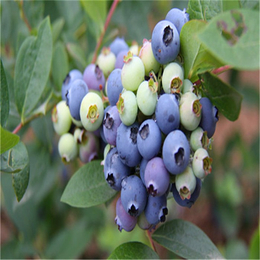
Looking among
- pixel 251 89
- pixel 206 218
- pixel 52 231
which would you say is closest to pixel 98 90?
pixel 52 231

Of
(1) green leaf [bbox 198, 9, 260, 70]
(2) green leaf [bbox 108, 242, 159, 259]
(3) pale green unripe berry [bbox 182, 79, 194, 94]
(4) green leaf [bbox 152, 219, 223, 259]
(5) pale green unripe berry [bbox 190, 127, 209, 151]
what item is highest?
(1) green leaf [bbox 198, 9, 260, 70]

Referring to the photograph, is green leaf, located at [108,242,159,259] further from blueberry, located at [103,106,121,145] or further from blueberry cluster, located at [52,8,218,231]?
blueberry, located at [103,106,121,145]

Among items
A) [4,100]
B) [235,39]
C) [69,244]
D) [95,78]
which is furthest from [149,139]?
[69,244]

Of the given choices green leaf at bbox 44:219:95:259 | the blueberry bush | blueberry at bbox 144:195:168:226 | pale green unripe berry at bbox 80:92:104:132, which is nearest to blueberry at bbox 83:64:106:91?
the blueberry bush

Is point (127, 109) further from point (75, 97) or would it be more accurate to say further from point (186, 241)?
point (186, 241)

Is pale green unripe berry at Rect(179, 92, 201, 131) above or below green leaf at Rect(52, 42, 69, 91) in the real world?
above

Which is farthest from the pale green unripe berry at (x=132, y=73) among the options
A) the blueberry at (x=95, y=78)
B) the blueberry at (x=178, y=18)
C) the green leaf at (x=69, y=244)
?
the green leaf at (x=69, y=244)

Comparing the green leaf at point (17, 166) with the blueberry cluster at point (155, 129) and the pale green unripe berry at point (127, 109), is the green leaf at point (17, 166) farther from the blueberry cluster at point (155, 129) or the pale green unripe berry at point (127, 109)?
the pale green unripe berry at point (127, 109)
